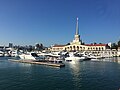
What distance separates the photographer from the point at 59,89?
38094mm

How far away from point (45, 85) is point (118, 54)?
16837cm

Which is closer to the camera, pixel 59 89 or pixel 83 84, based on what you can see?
pixel 59 89

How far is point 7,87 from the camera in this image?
39.3m

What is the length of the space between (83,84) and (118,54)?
164399 millimetres

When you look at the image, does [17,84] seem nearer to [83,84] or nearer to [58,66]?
[83,84]

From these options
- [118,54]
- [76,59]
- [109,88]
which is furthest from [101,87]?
[118,54]

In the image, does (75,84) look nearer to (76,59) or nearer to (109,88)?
(109,88)

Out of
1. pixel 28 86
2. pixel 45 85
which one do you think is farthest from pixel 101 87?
pixel 28 86

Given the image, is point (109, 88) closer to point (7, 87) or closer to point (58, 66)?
point (7, 87)

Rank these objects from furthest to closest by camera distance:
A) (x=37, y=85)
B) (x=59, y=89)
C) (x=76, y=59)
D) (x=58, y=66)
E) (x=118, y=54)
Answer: (x=118, y=54)
(x=76, y=59)
(x=58, y=66)
(x=37, y=85)
(x=59, y=89)

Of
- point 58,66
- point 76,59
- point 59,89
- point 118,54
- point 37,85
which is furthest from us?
point 118,54

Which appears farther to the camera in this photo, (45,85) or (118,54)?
(118,54)

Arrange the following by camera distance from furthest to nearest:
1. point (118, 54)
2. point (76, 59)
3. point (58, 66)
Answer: point (118, 54)
point (76, 59)
point (58, 66)

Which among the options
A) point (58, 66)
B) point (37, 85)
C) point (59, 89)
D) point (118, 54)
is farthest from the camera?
point (118, 54)
